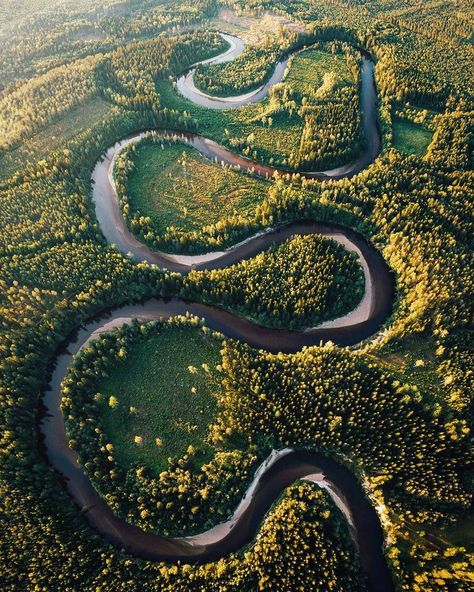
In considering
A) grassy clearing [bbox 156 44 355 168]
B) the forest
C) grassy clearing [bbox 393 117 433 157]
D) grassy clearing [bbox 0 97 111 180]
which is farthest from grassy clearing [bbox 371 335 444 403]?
grassy clearing [bbox 0 97 111 180]

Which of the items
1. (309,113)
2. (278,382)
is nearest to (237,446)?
(278,382)

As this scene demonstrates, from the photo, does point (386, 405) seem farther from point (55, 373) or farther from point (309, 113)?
point (309, 113)

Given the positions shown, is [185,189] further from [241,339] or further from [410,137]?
[410,137]

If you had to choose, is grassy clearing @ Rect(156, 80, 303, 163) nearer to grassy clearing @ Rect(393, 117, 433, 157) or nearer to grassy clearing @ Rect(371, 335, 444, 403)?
grassy clearing @ Rect(393, 117, 433, 157)

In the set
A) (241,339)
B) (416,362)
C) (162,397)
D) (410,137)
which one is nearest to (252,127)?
(410,137)

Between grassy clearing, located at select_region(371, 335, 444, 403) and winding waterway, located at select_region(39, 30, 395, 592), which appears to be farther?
grassy clearing, located at select_region(371, 335, 444, 403)
